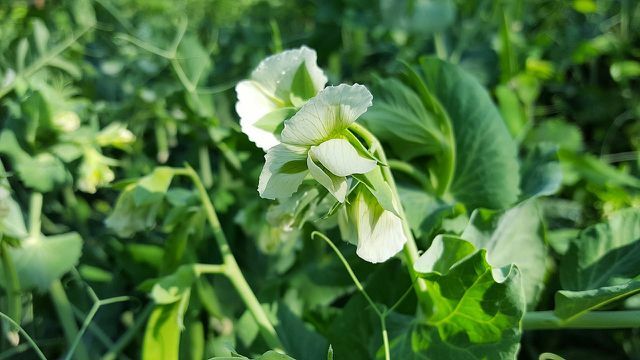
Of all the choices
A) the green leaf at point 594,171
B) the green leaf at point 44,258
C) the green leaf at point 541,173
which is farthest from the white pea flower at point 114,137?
the green leaf at point 594,171

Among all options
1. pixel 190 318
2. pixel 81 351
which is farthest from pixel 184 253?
pixel 81 351

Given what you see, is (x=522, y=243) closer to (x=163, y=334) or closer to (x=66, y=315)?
(x=163, y=334)

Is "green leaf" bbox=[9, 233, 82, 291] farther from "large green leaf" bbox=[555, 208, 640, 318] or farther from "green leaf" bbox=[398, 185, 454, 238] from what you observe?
"large green leaf" bbox=[555, 208, 640, 318]

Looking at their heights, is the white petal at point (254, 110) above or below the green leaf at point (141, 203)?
above

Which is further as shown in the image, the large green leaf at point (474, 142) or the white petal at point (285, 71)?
the large green leaf at point (474, 142)

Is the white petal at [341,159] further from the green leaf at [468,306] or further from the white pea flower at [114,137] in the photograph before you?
the white pea flower at [114,137]

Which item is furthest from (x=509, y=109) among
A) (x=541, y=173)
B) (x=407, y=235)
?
(x=407, y=235)

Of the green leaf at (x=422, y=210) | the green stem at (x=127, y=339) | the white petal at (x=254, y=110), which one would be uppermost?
the white petal at (x=254, y=110)
